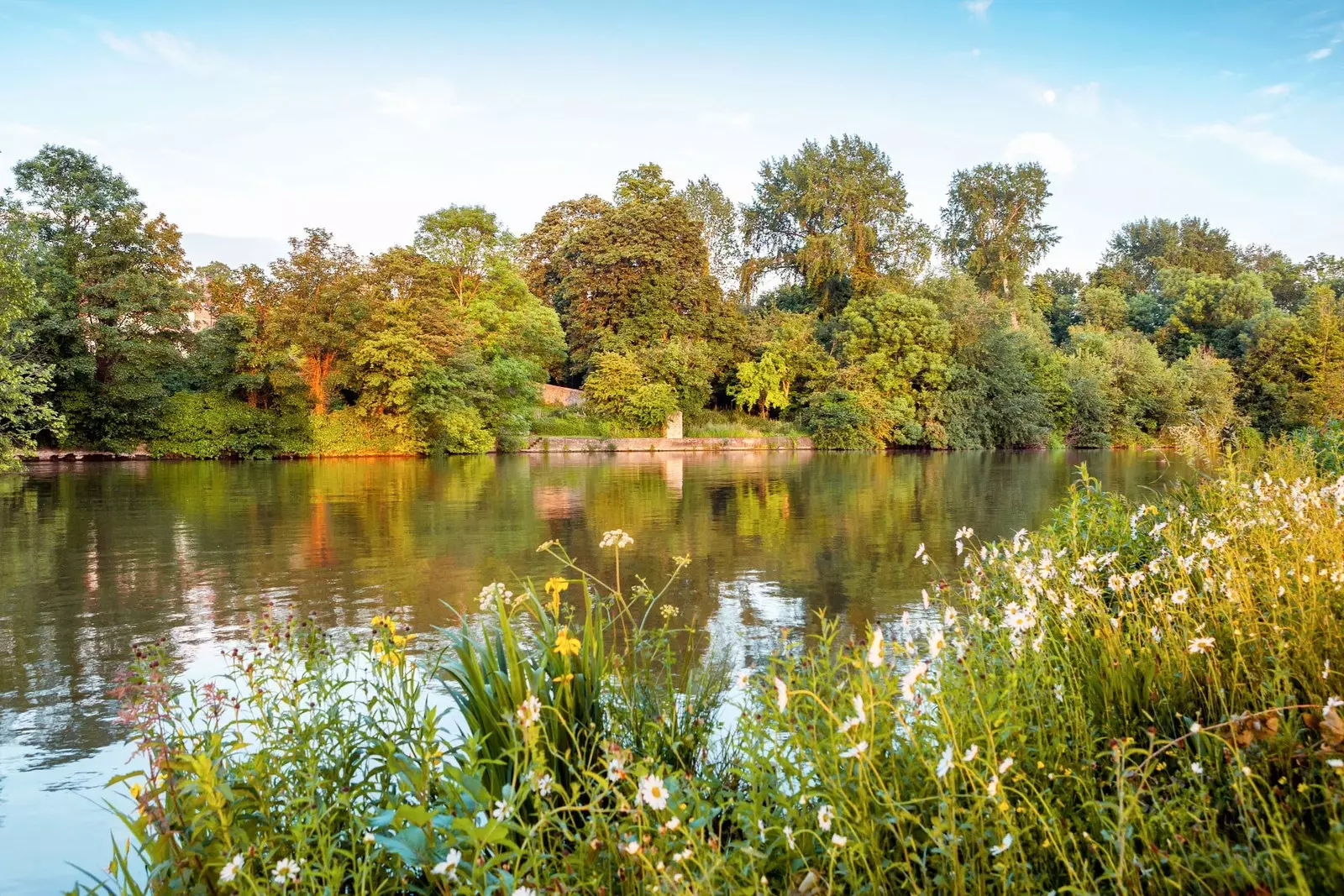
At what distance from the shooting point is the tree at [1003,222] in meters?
52.8

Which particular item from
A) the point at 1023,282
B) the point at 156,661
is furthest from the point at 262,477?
the point at 1023,282

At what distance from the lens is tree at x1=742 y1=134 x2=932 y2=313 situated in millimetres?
44656

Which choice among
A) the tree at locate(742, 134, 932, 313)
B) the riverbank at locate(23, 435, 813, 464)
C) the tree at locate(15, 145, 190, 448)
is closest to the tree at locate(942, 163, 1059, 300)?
the tree at locate(742, 134, 932, 313)

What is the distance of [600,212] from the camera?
43594mm

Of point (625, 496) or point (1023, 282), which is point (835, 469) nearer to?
point (625, 496)

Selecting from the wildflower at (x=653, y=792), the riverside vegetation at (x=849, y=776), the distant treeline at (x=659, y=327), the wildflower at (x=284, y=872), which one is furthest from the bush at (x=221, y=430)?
the wildflower at (x=653, y=792)

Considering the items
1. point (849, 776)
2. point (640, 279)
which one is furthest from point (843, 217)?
point (849, 776)

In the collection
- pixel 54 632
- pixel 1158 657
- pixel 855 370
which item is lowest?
pixel 54 632

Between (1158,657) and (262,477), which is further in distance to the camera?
(262,477)

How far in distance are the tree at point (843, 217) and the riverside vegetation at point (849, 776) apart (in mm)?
42244

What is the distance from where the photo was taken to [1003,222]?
53.4 metres

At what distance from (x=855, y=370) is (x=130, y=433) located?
91.7 ft

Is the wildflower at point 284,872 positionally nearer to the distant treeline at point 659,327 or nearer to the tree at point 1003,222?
the distant treeline at point 659,327

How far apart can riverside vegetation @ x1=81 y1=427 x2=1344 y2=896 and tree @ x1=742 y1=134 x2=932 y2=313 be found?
42.2 metres
